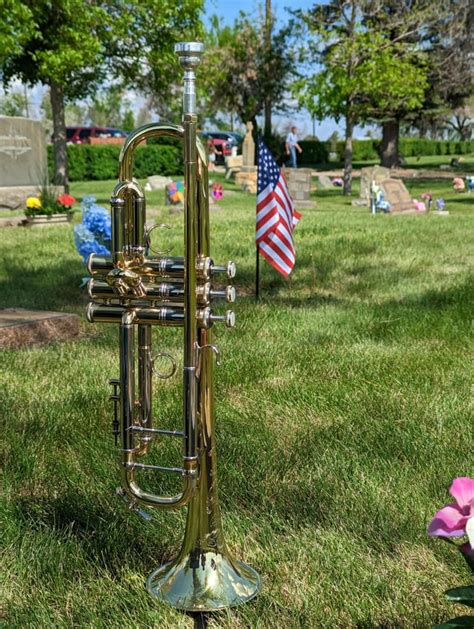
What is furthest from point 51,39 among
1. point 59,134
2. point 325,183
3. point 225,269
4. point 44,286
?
point 225,269

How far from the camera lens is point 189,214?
→ 5.99 ft

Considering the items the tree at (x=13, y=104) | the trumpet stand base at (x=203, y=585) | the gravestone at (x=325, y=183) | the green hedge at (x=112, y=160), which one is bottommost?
the trumpet stand base at (x=203, y=585)

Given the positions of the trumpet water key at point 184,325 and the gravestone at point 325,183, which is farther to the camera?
the gravestone at point 325,183

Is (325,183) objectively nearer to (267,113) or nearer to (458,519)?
(267,113)

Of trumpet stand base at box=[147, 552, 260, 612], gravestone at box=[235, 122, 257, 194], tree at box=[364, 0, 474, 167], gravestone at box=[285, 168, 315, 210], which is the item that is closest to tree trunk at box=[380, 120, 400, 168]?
tree at box=[364, 0, 474, 167]

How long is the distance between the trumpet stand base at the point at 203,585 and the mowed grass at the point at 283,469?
52 millimetres

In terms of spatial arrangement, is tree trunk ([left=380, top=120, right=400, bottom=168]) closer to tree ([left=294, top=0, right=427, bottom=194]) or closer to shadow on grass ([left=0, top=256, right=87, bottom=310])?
tree ([left=294, top=0, right=427, bottom=194])

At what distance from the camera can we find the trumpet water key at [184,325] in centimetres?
184

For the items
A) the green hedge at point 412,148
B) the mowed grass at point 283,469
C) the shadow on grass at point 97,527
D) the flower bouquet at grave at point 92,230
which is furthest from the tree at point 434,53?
the shadow on grass at point 97,527

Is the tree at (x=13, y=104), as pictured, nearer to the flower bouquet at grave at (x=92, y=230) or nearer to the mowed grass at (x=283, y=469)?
the flower bouquet at grave at (x=92, y=230)

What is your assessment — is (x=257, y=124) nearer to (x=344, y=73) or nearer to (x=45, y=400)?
(x=344, y=73)

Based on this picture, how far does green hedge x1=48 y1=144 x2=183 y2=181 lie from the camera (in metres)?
29.2

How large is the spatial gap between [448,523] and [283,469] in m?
1.52

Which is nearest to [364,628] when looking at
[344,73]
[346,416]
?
[346,416]
